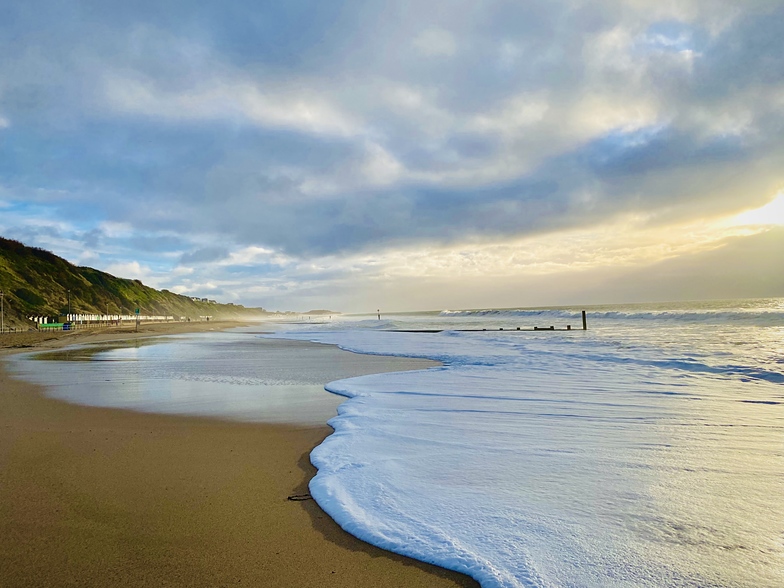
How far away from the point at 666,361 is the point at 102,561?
1337cm

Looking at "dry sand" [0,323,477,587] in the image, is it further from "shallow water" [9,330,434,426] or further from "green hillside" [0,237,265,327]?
"green hillside" [0,237,265,327]

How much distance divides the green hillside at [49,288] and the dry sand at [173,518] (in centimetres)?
5106

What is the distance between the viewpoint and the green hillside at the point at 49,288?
51156 millimetres

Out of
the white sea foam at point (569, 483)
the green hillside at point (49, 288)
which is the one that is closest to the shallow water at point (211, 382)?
the white sea foam at point (569, 483)

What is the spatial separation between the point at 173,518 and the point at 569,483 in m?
3.07

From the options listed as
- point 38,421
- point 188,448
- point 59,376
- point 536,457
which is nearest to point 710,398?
point 536,457

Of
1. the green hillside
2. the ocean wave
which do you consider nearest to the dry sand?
the ocean wave

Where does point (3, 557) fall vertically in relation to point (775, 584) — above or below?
above

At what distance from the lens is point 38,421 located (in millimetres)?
6328

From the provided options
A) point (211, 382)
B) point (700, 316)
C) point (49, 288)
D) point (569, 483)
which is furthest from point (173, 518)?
point (49, 288)

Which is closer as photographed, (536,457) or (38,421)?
(536,457)

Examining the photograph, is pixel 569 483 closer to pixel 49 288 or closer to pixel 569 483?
pixel 569 483

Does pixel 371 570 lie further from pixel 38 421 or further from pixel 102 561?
pixel 38 421

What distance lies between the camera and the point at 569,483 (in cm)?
376
